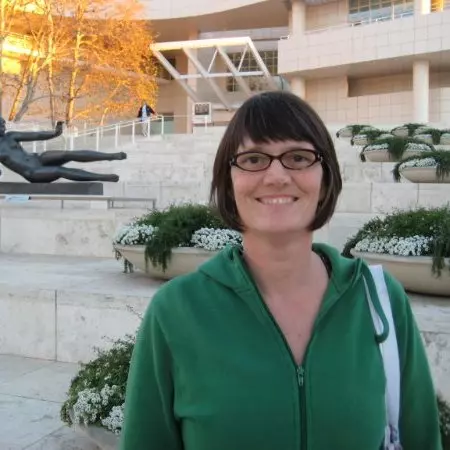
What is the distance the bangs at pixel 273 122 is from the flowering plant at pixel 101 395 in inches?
77.8

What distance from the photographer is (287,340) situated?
4.77 ft

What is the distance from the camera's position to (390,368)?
1.45m

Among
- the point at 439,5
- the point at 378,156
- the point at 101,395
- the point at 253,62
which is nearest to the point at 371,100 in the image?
the point at 439,5

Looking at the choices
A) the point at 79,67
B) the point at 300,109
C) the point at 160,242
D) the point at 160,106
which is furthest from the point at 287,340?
the point at 160,106

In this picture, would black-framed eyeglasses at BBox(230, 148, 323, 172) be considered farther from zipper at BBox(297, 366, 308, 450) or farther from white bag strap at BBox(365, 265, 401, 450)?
zipper at BBox(297, 366, 308, 450)

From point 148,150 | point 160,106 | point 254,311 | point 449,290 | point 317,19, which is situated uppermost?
point 317,19

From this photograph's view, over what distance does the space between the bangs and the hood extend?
0.30 m

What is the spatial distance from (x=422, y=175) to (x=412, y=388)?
Answer: 8952mm

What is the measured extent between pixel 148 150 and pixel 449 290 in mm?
18118

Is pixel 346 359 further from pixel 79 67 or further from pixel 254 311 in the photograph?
pixel 79 67

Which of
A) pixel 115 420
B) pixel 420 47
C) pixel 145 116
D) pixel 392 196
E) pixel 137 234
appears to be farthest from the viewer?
pixel 145 116

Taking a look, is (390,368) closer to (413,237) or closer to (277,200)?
(277,200)

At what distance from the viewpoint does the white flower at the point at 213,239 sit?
5.16 meters

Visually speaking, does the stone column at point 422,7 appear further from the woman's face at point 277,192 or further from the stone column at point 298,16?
the woman's face at point 277,192
